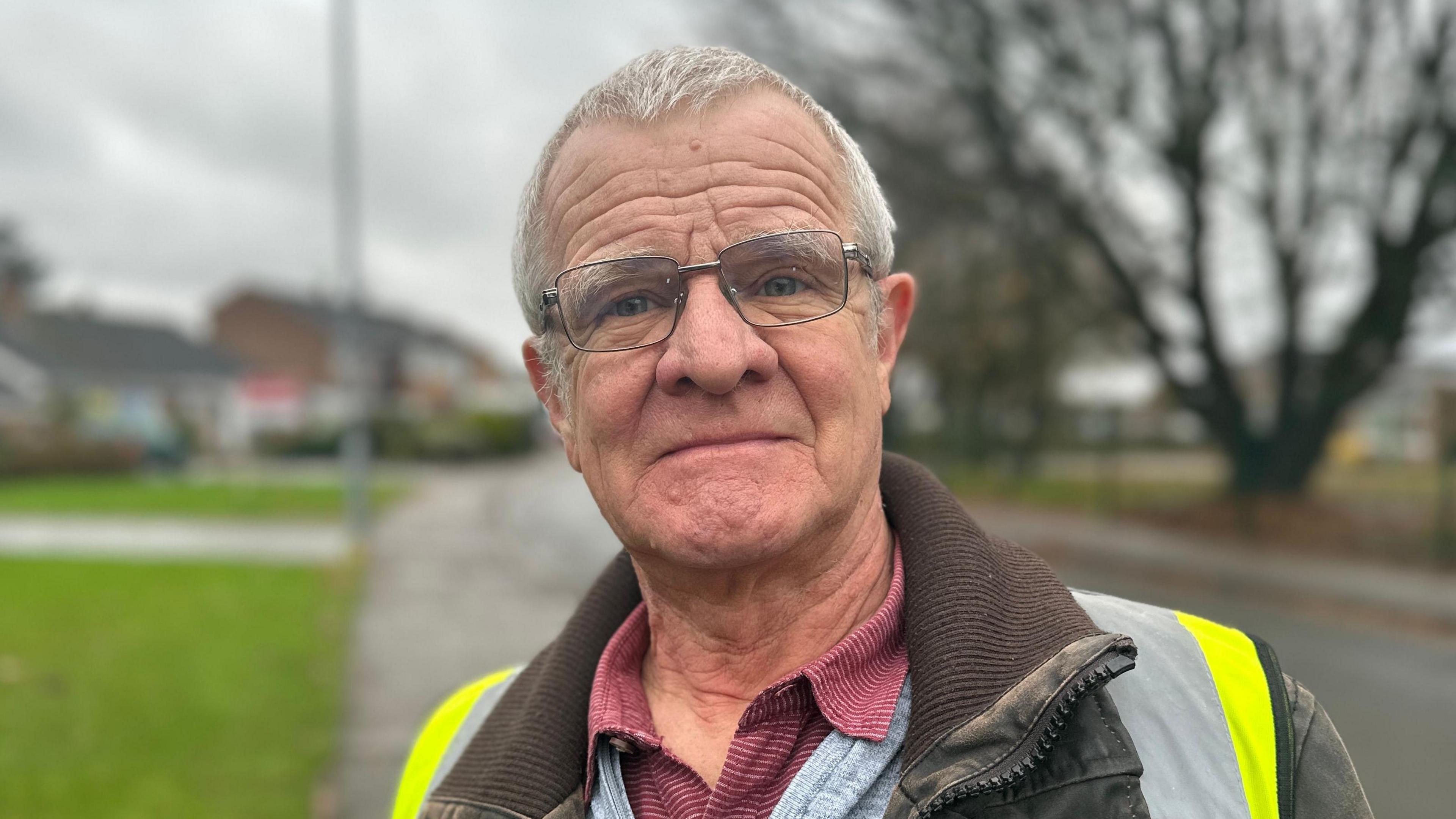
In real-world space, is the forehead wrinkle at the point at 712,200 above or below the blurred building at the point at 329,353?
above

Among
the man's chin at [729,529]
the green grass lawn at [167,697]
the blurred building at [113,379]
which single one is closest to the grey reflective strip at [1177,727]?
the man's chin at [729,529]

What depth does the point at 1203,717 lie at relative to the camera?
146 centimetres

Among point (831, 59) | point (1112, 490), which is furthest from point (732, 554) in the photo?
point (1112, 490)

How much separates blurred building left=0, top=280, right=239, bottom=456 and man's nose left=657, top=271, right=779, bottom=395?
127 feet

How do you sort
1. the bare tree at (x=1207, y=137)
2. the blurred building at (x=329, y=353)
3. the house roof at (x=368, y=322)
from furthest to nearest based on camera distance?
the house roof at (x=368, y=322) → the blurred building at (x=329, y=353) → the bare tree at (x=1207, y=137)

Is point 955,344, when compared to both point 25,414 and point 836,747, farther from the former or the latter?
→ point 25,414

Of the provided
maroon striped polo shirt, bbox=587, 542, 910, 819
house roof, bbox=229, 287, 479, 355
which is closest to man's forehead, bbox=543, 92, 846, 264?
maroon striped polo shirt, bbox=587, 542, 910, 819

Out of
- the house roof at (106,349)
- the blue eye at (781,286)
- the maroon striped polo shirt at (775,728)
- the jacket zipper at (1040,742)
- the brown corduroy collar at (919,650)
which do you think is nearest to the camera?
the jacket zipper at (1040,742)

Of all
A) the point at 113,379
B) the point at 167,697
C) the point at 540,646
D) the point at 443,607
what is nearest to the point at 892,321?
the point at 167,697

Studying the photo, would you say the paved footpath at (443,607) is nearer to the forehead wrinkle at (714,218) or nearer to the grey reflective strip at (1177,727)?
the forehead wrinkle at (714,218)

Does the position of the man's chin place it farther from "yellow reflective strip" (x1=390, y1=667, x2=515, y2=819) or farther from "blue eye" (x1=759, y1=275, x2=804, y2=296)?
"yellow reflective strip" (x1=390, y1=667, x2=515, y2=819)

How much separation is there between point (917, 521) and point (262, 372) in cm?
7225

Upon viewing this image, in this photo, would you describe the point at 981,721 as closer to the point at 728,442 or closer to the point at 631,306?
the point at 728,442

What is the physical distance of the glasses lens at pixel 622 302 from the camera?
1708 millimetres
